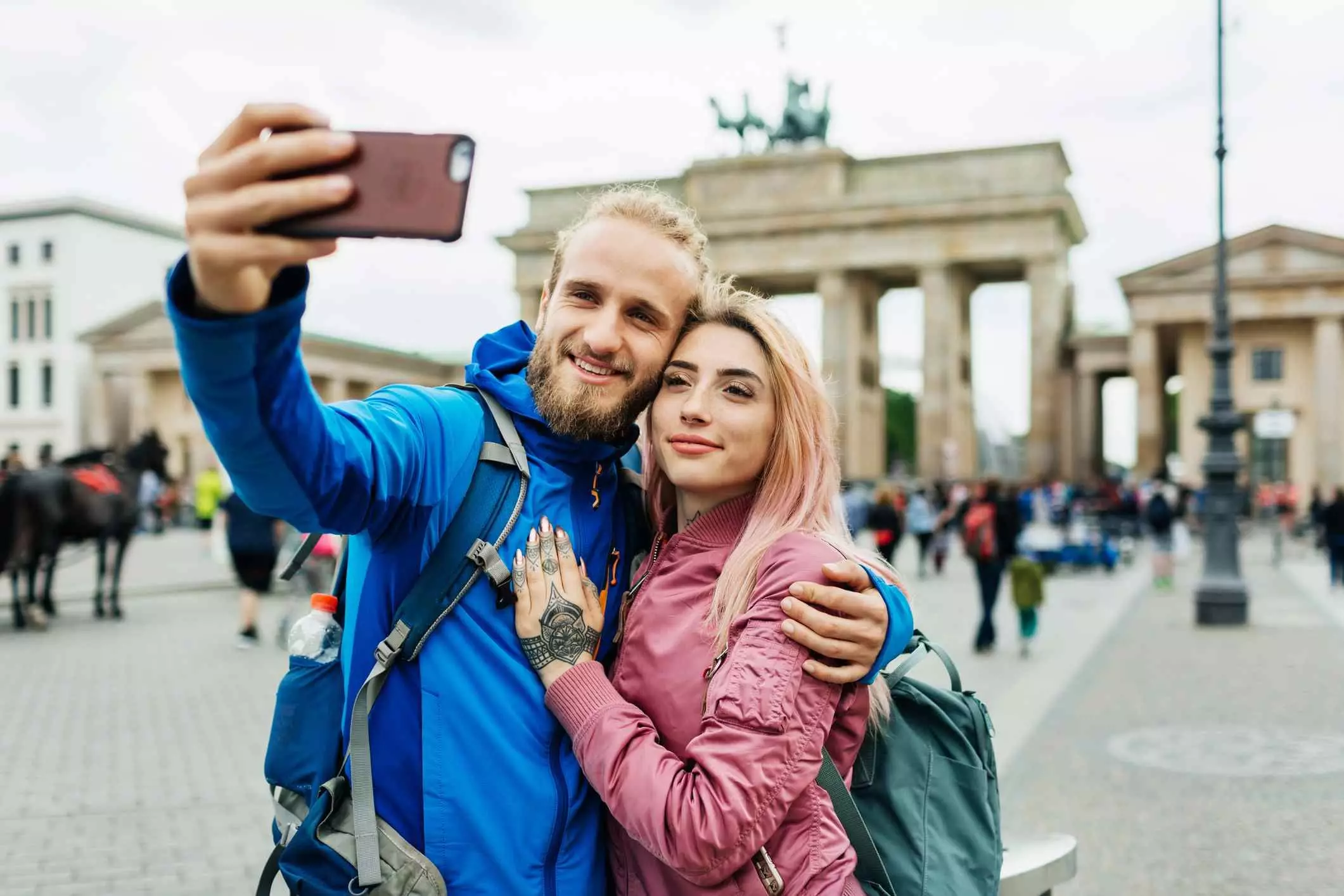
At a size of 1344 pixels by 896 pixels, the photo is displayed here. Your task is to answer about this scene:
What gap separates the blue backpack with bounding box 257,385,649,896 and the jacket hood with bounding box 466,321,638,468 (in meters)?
0.03

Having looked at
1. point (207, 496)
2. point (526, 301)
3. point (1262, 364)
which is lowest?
point (207, 496)

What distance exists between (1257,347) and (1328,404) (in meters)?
3.87

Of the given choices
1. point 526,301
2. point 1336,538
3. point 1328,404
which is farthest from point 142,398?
point 1336,538

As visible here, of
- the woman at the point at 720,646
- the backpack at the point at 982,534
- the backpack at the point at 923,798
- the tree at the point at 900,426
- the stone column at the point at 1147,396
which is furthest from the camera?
the tree at the point at 900,426

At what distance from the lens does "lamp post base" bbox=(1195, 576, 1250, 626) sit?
15031 millimetres

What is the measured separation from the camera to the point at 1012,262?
5094 centimetres

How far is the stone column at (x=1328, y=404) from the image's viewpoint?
47719 millimetres

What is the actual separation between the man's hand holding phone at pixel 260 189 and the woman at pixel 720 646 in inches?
37.2

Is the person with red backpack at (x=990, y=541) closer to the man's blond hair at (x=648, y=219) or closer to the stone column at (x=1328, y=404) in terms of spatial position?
the man's blond hair at (x=648, y=219)

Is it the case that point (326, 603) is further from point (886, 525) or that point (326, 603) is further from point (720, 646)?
point (886, 525)

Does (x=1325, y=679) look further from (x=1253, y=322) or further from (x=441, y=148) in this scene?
(x=1253, y=322)

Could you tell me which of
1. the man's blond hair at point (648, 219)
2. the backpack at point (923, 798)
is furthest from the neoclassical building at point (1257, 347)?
the man's blond hair at point (648, 219)

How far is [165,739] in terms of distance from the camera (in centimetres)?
845

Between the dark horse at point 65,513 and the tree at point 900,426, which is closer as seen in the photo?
the dark horse at point 65,513
